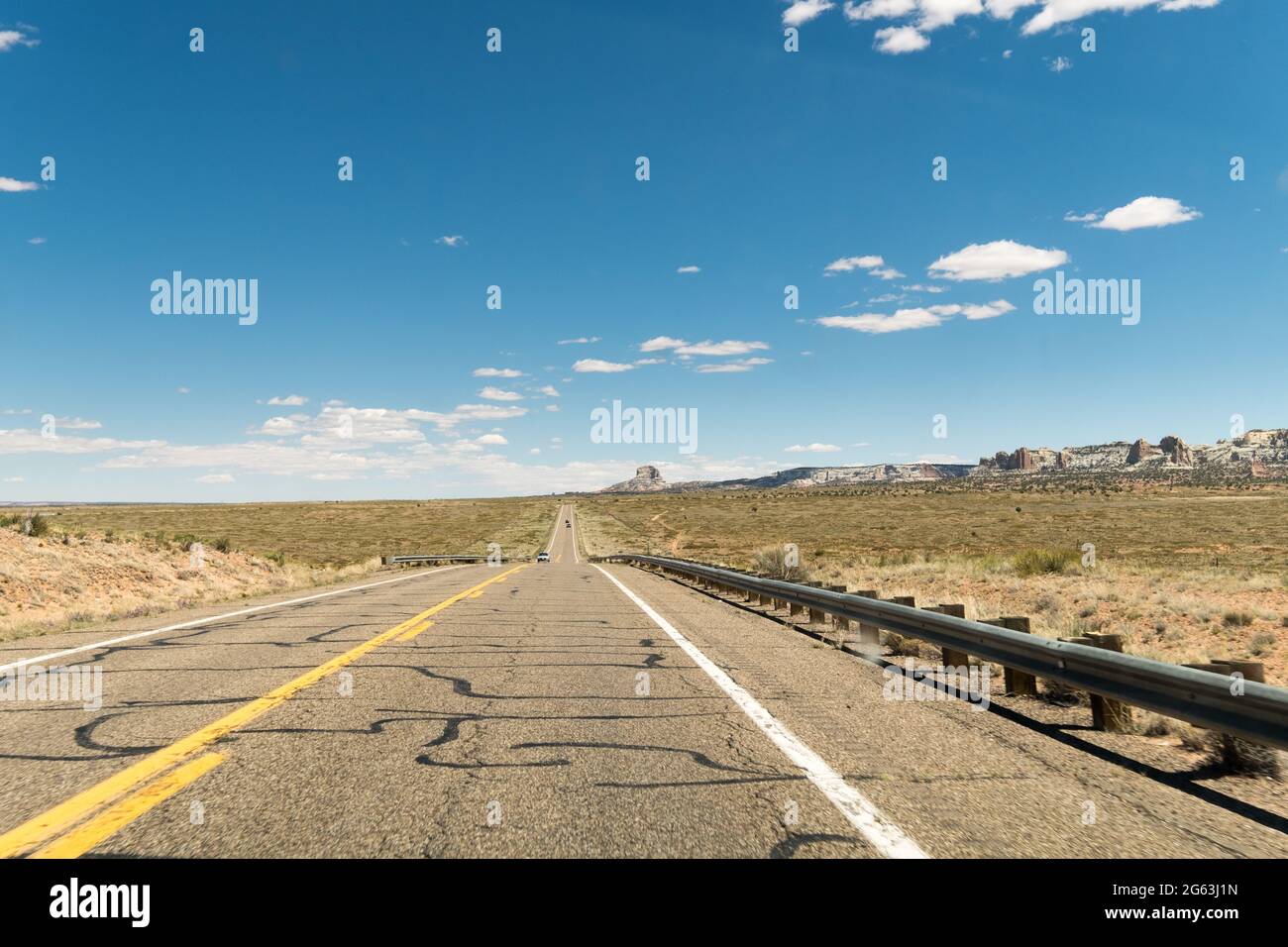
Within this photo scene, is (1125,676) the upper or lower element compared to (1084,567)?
upper

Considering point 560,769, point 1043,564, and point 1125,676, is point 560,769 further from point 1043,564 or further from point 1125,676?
Answer: point 1043,564

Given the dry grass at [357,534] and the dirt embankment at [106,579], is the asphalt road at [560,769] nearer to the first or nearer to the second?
the dirt embankment at [106,579]

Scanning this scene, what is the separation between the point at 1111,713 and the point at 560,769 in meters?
4.17

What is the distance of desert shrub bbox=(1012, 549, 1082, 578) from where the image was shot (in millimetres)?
22389

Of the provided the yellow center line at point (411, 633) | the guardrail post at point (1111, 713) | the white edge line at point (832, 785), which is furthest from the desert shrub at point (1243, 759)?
the yellow center line at point (411, 633)

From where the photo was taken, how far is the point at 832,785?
14.6 feet

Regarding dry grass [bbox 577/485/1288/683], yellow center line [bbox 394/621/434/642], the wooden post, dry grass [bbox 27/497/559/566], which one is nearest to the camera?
yellow center line [bbox 394/621/434/642]

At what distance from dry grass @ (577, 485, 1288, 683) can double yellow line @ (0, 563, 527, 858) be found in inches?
301

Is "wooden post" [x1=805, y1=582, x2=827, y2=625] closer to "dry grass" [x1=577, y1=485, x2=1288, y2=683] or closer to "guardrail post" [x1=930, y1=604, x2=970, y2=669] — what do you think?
"dry grass" [x1=577, y1=485, x2=1288, y2=683]

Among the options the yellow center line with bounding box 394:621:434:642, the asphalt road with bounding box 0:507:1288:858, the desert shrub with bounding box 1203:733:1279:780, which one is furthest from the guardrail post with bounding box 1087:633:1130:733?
the yellow center line with bounding box 394:621:434:642

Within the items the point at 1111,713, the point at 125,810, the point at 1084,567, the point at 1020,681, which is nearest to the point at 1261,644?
the point at 1020,681

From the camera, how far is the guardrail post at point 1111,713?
5926 millimetres

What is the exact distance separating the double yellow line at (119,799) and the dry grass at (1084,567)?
25.0 feet
